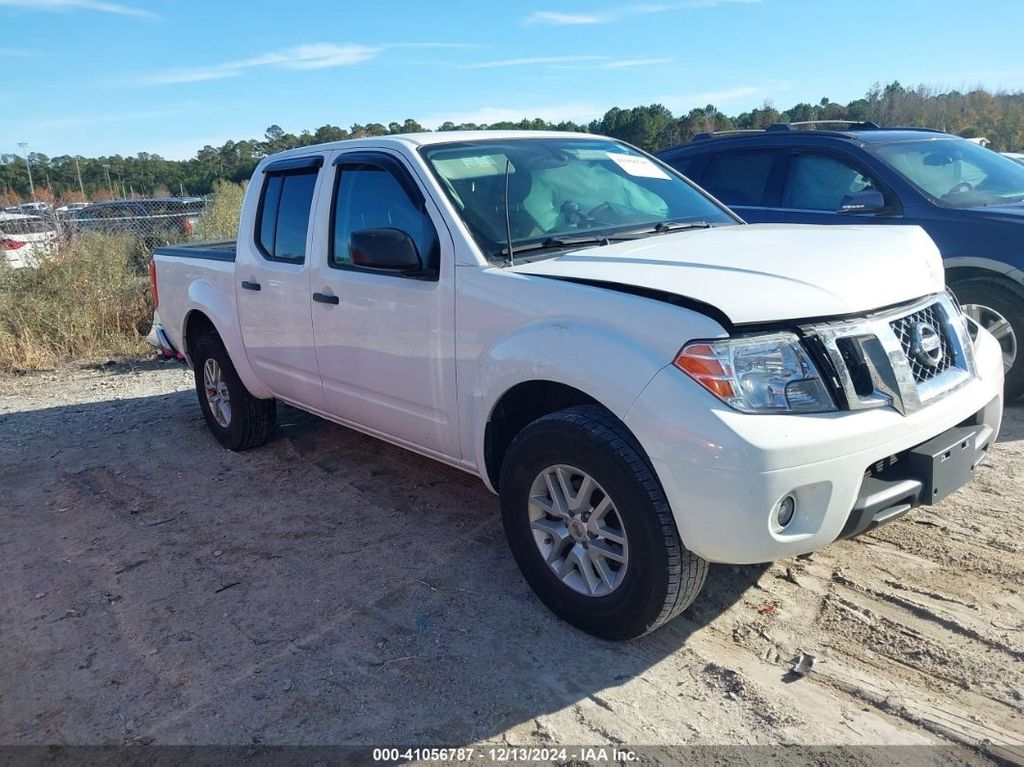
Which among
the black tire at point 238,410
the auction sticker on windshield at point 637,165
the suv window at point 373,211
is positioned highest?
the auction sticker on windshield at point 637,165

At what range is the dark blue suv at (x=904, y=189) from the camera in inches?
217

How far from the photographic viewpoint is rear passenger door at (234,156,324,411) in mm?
4605

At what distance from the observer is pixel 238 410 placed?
561 centimetres

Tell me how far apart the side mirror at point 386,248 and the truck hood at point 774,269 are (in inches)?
20.0

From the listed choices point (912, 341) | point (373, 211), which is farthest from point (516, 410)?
point (912, 341)

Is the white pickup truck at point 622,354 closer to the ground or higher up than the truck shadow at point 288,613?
higher up

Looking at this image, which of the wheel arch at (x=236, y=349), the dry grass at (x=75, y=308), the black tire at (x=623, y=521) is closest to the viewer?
the black tire at (x=623, y=521)

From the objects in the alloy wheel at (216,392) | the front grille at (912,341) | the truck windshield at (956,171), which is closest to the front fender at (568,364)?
the front grille at (912,341)

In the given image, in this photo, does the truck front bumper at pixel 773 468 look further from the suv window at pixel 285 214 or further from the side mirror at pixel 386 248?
the suv window at pixel 285 214

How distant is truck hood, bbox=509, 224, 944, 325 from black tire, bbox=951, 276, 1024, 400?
7.72 ft

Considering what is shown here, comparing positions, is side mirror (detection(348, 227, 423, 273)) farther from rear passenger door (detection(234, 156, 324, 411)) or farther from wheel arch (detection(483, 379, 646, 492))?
rear passenger door (detection(234, 156, 324, 411))

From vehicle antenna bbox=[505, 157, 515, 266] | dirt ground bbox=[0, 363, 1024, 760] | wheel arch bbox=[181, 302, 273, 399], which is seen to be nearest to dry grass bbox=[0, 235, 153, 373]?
wheel arch bbox=[181, 302, 273, 399]

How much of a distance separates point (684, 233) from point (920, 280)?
1103 mm

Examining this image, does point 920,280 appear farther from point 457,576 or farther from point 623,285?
point 457,576
